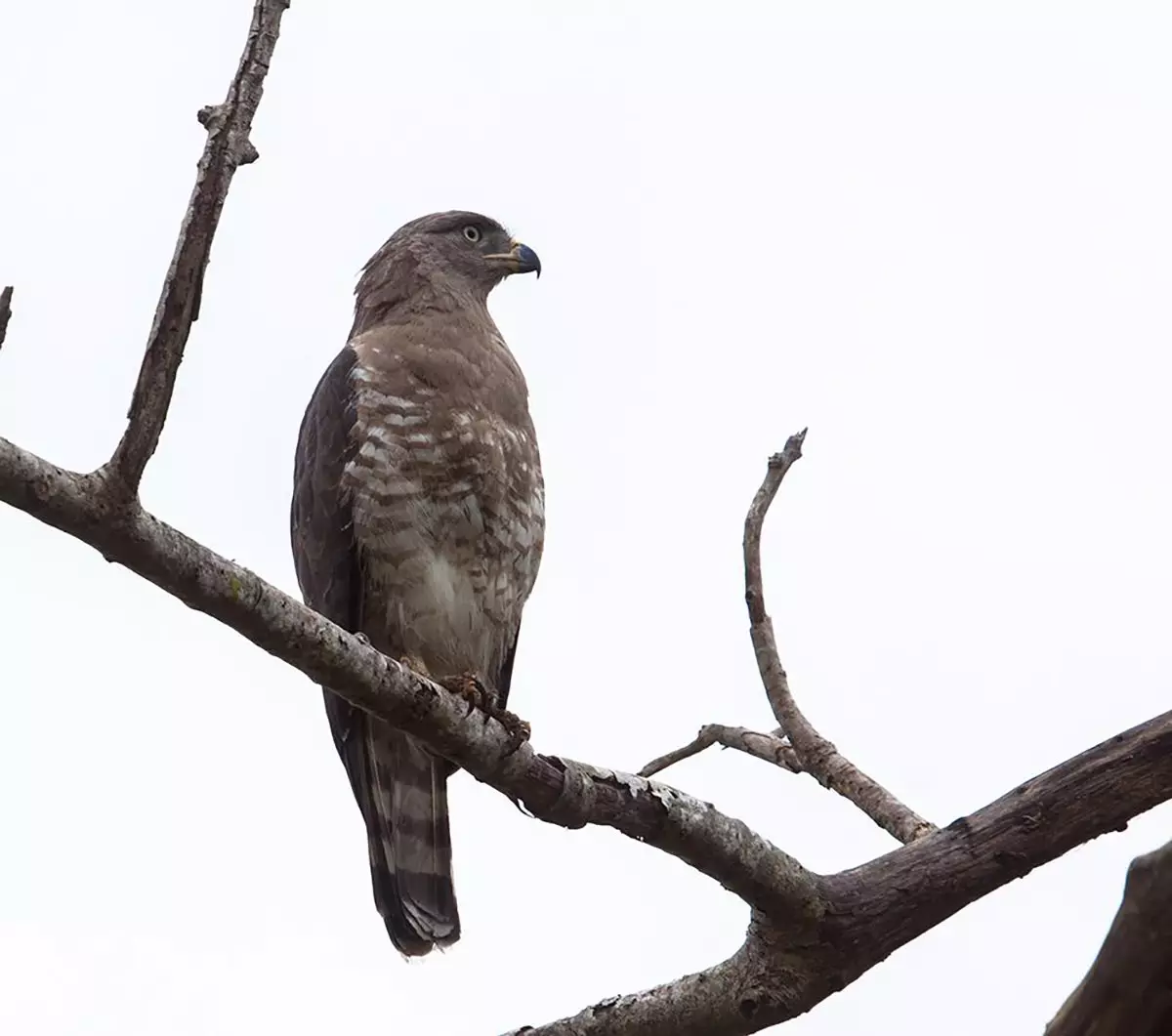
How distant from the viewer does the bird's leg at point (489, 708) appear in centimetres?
434

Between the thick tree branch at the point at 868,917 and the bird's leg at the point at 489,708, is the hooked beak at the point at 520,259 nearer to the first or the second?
the bird's leg at the point at 489,708

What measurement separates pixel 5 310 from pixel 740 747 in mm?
3034

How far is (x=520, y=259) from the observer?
24.6ft

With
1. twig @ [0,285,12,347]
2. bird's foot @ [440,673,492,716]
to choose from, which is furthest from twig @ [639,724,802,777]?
twig @ [0,285,12,347]

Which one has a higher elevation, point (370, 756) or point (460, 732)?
point (370, 756)

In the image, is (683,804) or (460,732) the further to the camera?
(460,732)

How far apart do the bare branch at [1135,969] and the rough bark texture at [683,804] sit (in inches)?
44.0

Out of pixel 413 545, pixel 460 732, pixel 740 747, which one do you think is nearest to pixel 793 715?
pixel 740 747

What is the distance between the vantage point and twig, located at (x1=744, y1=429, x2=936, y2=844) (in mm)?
4938

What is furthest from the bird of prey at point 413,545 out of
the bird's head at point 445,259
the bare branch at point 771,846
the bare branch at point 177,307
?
the bare branch at point 177,307

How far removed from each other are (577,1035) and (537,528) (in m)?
2.35

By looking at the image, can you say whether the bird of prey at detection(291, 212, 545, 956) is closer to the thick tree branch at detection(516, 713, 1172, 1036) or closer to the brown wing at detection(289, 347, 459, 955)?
the brown wing at detection(289, 347, 459, 955)

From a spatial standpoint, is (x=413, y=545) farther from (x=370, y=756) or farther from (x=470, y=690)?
(x=470, y=690)

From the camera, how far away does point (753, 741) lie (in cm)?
549
